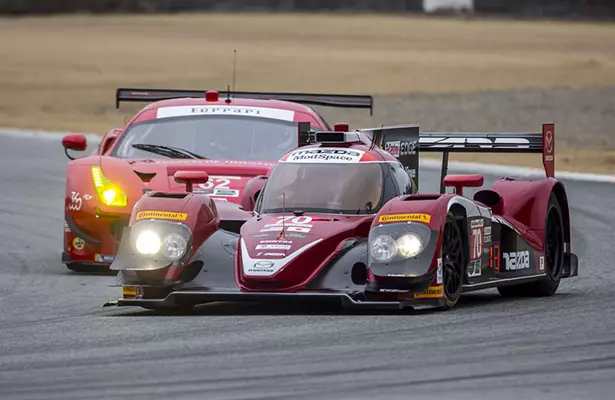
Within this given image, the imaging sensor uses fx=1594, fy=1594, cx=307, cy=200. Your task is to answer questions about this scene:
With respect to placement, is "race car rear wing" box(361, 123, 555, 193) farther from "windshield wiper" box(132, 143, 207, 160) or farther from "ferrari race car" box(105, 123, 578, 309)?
"windshield wiper" box(132, 143, 207, 160)

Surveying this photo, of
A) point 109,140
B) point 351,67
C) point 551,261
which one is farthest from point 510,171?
point 351,67

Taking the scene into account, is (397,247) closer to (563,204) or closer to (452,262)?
(452,262)

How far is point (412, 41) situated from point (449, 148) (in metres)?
56.4

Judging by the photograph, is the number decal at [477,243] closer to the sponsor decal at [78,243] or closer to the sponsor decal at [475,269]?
the sponsor decal at [475,269]

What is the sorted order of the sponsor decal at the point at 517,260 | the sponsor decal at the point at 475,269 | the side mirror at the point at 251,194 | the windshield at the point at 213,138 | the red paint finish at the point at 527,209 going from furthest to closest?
the windshield at the point at 213,138 → the side mirror at the point at 251,194 → the red paint finish at the point at 527,209 → the sponsor decal at the point at 517,260 → the sponsor decal at the point at 475,269

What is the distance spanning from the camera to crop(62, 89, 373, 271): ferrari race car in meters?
12.6

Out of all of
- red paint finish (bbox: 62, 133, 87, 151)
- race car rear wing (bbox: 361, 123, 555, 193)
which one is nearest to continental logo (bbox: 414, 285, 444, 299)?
race car rear wing (bbox: 361, 123, 555, 193)

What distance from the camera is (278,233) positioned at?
942cm

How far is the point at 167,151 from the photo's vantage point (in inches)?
536

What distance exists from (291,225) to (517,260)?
189cm

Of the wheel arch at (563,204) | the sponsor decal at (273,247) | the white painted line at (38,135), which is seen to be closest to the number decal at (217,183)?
the wheel arch at (563,204)

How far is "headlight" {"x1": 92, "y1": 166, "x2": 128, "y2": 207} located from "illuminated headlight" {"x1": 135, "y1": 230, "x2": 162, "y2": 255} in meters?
2.91

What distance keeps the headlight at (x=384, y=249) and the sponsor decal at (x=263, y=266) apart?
1.96 feet

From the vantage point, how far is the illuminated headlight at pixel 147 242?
9.70 m
